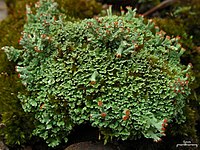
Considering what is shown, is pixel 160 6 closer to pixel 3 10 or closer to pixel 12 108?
pixel 3 10

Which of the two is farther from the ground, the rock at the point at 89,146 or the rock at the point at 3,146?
the rock at the point at 3,146

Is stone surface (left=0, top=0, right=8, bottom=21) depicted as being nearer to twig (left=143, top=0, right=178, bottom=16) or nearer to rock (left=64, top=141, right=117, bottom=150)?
twig (left=143, top=0, right=178, bottom=16)

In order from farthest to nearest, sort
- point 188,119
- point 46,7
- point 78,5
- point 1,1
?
point 1,1 → point 78,5 → point 46,7 → point 188,119


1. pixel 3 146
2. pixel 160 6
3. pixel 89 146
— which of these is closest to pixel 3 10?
pixel 160 6

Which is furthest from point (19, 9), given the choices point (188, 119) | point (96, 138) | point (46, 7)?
point (188, 119)

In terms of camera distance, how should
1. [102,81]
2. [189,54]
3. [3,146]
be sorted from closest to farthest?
[102,81] < [3,146] < [189,54]

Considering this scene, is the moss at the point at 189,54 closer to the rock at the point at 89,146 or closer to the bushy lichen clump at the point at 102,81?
the bushy lichen clump at the point at 102,81

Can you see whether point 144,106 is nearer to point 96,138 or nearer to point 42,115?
point 96,138

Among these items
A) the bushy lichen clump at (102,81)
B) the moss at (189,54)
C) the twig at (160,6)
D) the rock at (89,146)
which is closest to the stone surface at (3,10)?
the bushy lichen clump at (102,81)
